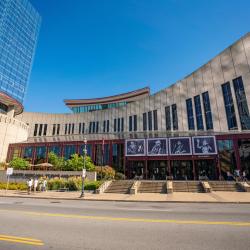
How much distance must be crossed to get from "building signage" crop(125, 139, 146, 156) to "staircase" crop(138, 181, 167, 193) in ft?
29.3

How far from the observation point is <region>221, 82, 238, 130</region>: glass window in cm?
3962

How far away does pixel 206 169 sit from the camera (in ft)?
107

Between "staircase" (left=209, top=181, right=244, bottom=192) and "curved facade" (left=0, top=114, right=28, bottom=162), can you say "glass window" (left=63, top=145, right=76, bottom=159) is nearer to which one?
"curved facade" (left=0, top=114, right=28, bottom=162)

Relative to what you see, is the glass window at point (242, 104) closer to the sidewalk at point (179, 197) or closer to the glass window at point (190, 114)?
the glass window at point (190, 114)

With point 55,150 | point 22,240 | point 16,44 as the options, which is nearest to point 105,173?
point 55,150

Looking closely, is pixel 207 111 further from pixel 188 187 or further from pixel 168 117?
pixel 188 187

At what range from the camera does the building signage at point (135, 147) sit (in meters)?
34.7

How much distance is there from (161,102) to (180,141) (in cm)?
2126

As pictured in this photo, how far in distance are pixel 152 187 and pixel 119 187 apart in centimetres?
437

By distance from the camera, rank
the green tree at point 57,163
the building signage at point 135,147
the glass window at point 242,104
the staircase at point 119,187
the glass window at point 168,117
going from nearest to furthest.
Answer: the staircase at point 119,187 → the green tree at point 57,163 → the building signage at point 135,147 → the glass window at point 242,104 → the glass window at point 168,117

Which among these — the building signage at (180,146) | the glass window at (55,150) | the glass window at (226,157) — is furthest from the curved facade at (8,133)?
the glass window at (226,157)

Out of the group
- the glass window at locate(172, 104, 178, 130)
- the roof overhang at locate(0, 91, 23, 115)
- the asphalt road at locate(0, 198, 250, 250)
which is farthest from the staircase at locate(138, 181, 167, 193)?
the roof overhang at locate(0, 91, 23, 115)

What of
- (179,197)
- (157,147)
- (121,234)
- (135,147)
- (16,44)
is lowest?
(179,197)

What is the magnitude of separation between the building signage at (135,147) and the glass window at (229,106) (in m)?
19.8
